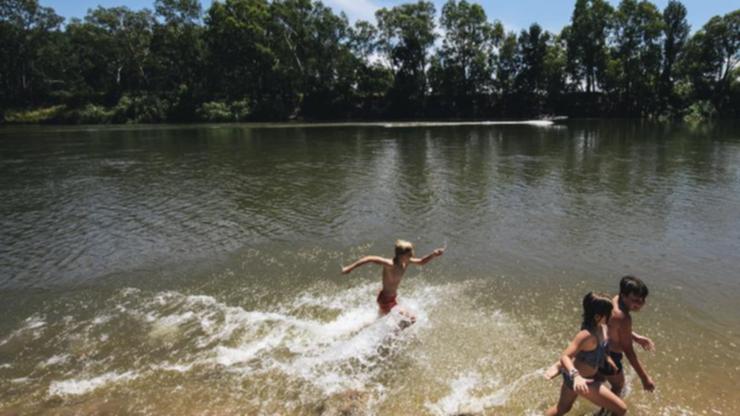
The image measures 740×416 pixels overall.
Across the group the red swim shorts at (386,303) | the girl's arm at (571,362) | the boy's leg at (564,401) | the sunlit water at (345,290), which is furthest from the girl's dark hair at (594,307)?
the red swim shorts at (386,303)

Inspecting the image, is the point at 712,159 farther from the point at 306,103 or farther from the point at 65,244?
the point at 306,103

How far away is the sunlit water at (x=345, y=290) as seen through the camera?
21.1 feet

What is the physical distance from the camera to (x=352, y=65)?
83.2 metres

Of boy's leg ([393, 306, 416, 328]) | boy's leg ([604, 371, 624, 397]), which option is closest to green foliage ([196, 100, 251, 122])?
boy's leg ([393, 306, 416, 328])

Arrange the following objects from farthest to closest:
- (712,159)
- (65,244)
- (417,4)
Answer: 1. (417,4)
2. (712,159)
3. (65,244)

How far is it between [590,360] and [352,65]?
3270 inches

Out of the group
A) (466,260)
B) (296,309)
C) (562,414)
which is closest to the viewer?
(562,414)

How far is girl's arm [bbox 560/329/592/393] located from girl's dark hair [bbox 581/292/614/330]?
0.11m

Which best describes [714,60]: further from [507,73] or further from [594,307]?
[594,307]

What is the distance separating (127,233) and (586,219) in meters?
14.1

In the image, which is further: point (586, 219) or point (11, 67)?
point (11, 67)

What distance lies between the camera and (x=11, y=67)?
8588 centimetres

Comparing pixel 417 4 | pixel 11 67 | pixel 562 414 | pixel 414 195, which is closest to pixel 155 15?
pixel 11 67

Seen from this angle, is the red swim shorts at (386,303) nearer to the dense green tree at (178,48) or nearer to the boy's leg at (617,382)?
the boy's leg at (617,382)
